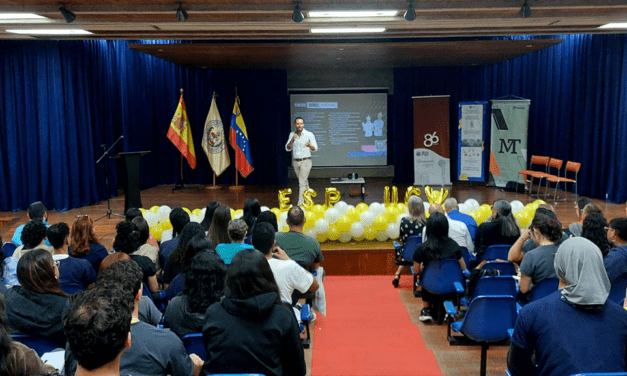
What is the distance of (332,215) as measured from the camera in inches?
288

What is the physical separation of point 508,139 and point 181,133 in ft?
23.4

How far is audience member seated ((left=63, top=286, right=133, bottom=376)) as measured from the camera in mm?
1574

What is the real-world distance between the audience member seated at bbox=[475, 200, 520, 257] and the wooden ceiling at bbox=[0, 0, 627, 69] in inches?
85.9

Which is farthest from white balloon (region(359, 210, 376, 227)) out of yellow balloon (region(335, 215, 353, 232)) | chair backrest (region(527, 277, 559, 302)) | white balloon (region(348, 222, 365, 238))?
chair backrest (region(527, 277, 559, 302))

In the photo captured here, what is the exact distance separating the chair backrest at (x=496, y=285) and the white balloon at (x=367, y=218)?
10.4 ft

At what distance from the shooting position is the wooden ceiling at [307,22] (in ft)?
19.8

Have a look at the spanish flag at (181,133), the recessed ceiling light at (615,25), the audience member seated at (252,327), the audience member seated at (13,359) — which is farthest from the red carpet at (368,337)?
the spanish flag at (181,133)

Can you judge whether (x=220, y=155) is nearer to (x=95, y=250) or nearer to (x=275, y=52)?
(x=275, y=52)

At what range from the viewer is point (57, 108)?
10.3 metres

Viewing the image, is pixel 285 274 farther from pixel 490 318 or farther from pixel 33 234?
pixel 33 234

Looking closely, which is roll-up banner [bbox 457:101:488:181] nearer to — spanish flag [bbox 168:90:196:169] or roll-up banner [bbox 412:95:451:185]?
roll-up banner [bbox 412:95:451:185]

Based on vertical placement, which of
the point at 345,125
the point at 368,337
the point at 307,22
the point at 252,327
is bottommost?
the point at 368,337

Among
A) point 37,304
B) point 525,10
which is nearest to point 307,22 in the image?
point 525,10

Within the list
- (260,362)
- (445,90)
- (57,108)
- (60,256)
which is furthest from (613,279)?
(445,90)
